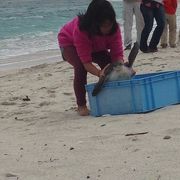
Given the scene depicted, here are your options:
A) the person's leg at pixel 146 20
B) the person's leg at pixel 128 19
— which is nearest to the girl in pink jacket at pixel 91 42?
the person's leg at pixel 146 20

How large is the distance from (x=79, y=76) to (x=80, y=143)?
1.37 m

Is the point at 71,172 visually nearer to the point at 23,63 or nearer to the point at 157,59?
the point at 157,59

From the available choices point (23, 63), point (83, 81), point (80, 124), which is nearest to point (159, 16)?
point (23, 63)

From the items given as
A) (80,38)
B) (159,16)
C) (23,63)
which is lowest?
(23,63)

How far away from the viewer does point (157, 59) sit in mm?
8523

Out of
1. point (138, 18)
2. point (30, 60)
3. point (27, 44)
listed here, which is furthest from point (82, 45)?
point (27, 44)

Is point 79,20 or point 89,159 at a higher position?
point 79,20

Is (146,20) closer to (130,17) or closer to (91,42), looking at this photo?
(130,17)

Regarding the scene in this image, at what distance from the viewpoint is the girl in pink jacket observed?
4824 mm

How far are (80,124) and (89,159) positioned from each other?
45.9 inches

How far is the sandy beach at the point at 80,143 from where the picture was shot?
3.45m

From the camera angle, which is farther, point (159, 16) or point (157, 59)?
point (159, 16)

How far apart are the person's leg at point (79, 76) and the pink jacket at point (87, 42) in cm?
7

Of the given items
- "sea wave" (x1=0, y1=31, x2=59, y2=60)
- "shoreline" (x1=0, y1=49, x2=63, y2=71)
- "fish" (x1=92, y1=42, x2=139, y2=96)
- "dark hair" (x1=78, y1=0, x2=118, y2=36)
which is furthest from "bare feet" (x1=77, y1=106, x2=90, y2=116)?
"sea wave" (x1=0, y1=31, x2=59, y2=60)
